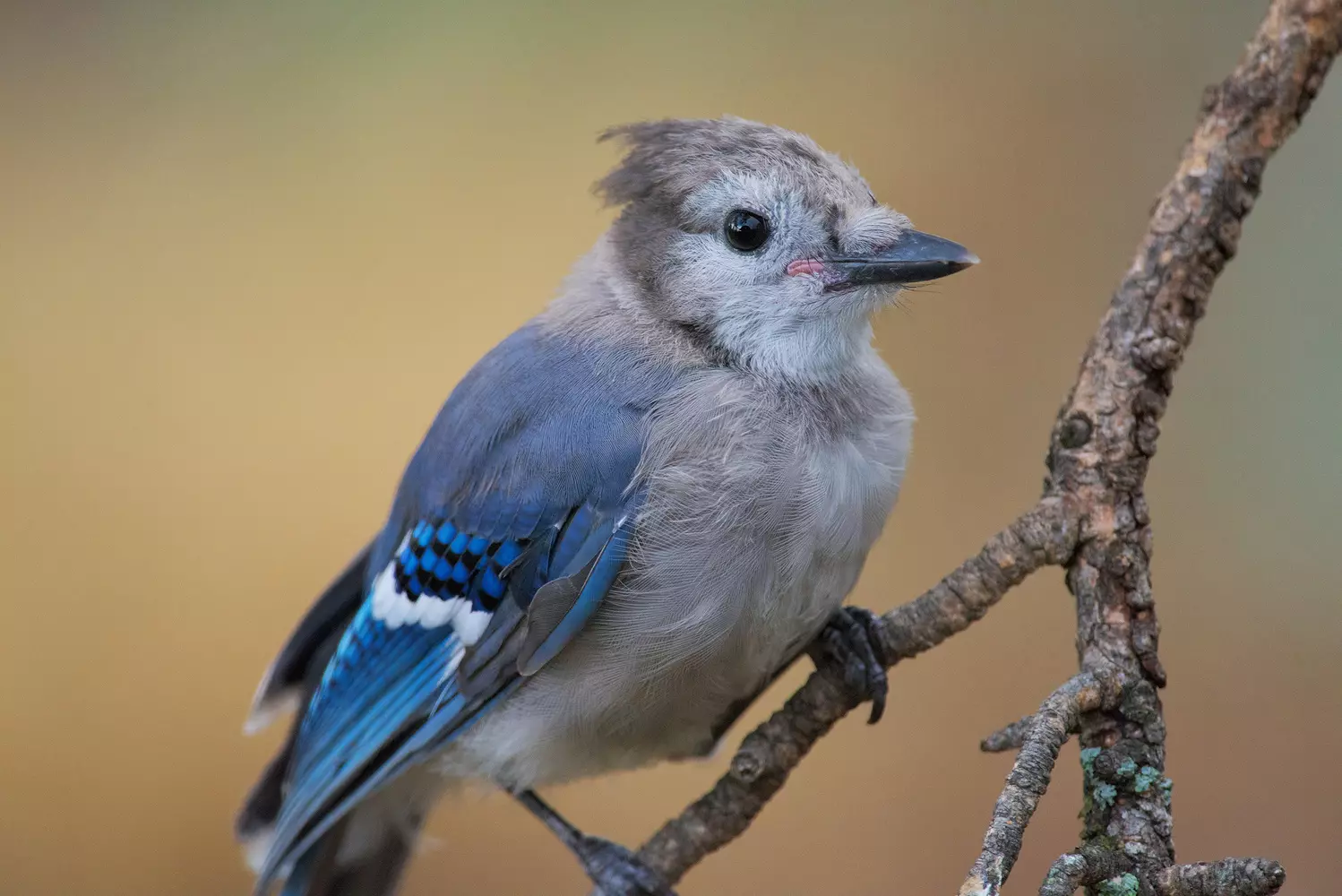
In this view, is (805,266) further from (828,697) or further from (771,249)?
(828,697)

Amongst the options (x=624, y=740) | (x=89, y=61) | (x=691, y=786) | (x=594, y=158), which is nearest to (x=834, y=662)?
(x=624, y=740)

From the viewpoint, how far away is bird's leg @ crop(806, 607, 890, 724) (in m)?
1.84

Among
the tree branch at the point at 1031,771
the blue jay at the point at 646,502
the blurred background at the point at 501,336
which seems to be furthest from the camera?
the blurred background at the point at 501,336

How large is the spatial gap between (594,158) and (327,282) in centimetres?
74

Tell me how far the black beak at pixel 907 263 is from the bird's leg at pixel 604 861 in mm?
874

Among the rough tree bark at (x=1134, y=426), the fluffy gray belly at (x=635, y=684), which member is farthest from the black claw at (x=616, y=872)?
the rough tree bark at (x=1134, y=426)

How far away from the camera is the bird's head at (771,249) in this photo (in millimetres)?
1853

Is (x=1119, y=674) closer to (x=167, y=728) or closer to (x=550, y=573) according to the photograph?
(x=550, y=573)

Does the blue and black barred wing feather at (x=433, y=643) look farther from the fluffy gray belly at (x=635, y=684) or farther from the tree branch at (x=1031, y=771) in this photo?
the tree branch at (x=1031, y=771)

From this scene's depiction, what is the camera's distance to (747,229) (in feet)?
6.20

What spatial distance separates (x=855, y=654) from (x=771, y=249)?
1.88 feet

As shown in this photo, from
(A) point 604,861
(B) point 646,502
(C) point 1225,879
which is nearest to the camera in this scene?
(C) point 1225,879

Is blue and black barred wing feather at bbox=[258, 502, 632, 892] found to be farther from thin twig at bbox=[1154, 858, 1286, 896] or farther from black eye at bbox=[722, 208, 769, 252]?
thin twig at bbox=[1154, 858, 1286, 896]

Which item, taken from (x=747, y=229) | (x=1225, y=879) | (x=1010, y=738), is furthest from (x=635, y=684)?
(x=1225, y=879)
